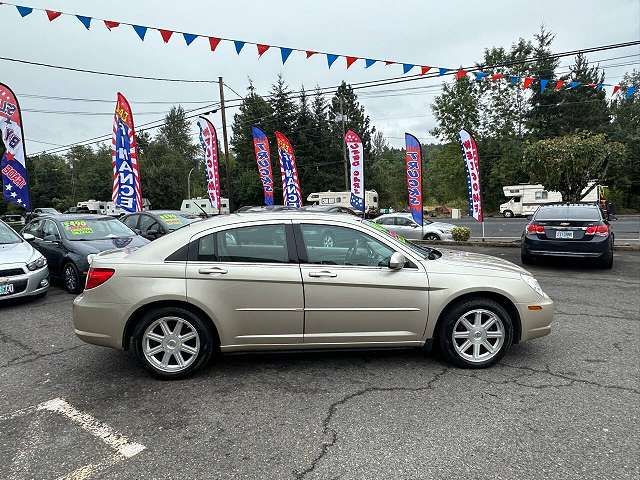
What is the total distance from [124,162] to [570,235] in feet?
38.8

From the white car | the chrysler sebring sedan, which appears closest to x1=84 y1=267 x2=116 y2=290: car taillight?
the chrysler sebring sedan

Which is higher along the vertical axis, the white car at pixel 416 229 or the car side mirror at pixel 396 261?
the car side mirror at pixel 396 261

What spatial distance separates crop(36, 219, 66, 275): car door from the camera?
804cm

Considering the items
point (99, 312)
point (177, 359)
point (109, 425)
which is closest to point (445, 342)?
point (177, 359)

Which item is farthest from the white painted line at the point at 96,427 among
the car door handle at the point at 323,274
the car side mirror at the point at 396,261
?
the car side mirror at the point at 396,261

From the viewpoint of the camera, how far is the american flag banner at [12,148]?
455 inches

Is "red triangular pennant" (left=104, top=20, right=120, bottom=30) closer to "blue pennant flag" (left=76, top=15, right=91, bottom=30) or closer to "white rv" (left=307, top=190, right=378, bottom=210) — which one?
"blue pennant flag" (left=76, top=15, right=91, bottom=30)

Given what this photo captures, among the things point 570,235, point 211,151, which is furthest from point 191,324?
point 211,151

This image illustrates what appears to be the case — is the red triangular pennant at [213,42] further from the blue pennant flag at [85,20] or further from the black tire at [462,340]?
the black tire at [462,340]

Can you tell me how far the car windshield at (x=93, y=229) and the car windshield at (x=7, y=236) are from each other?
0.76 meters

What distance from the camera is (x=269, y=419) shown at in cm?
315

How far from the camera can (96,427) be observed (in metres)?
3.07

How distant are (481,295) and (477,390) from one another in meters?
0.86

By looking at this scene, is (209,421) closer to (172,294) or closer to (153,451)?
(153,451)
